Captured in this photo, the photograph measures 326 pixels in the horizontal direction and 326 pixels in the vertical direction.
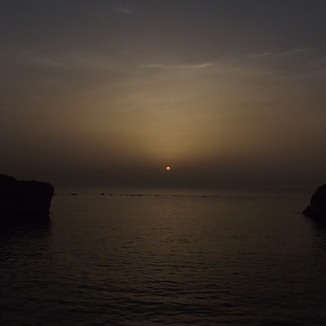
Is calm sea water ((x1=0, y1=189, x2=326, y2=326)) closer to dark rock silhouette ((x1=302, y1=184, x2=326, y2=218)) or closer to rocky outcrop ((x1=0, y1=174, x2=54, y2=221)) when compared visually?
rocky outcrop ((x1=0, y1=174, x2=54, y2=221))

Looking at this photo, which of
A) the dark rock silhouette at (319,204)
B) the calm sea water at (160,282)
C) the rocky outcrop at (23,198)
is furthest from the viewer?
the dark rock silhouette at (319,204)

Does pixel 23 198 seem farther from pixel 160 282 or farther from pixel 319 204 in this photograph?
pixel 319 204

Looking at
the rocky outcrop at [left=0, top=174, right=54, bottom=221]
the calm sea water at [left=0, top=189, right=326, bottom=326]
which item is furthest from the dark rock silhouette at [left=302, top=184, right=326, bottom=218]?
the rocky outcrop at [left=0, top=174, right=54, bottom=221]

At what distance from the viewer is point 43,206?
9162cm

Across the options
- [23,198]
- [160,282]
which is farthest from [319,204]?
[160,282]

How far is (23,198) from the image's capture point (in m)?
85.6

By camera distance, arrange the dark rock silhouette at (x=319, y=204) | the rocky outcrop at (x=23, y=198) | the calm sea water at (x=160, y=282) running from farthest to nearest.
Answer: the dark rock silhouette at (x=319, y=204) < the rocky outcrop at (x=23, y=198) < the calm sea water at (x=160, y=282)

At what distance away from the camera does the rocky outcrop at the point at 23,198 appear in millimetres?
82312

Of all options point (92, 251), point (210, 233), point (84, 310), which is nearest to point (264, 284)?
point (84, 310)

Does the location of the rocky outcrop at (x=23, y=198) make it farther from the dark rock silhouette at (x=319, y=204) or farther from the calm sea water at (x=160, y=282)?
the dark rock silhouette at (x=319, y=204)

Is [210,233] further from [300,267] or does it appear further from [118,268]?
[118,268]

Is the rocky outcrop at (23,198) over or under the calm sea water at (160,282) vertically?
over

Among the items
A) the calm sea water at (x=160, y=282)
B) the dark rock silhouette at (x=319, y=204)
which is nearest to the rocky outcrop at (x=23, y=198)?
the calm sea water at (x=160, y=282)

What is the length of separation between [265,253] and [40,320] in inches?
1201
